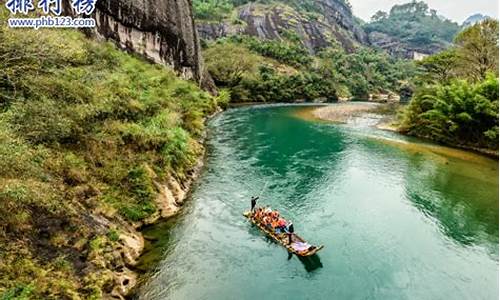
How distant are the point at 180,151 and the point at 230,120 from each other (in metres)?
27.1

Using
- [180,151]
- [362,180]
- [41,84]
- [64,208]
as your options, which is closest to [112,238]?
[64,208]

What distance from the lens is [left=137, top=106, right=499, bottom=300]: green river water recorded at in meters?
13.9

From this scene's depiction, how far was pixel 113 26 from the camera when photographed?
123 feet

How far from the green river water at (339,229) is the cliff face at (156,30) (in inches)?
660

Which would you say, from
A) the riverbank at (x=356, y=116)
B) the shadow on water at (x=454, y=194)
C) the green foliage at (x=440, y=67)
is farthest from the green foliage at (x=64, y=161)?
the green foliage at (x=440, y=67)

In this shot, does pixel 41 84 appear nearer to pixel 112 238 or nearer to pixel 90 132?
pixel 90 132

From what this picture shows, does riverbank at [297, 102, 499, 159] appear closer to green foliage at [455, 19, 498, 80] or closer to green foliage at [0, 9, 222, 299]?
green foliage at [455, 19, 498, 80]

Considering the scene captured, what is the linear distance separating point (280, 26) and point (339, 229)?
11451 cm

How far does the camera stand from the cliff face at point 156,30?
122 feet

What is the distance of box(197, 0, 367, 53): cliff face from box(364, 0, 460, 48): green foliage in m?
36.4

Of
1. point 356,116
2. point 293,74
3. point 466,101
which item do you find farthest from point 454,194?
point 293,74

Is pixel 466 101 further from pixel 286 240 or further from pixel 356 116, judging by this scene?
pixel 286 240

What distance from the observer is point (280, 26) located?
123 m

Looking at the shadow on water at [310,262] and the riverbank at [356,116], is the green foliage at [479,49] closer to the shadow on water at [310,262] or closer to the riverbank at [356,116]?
the riverbank at [356,116]
